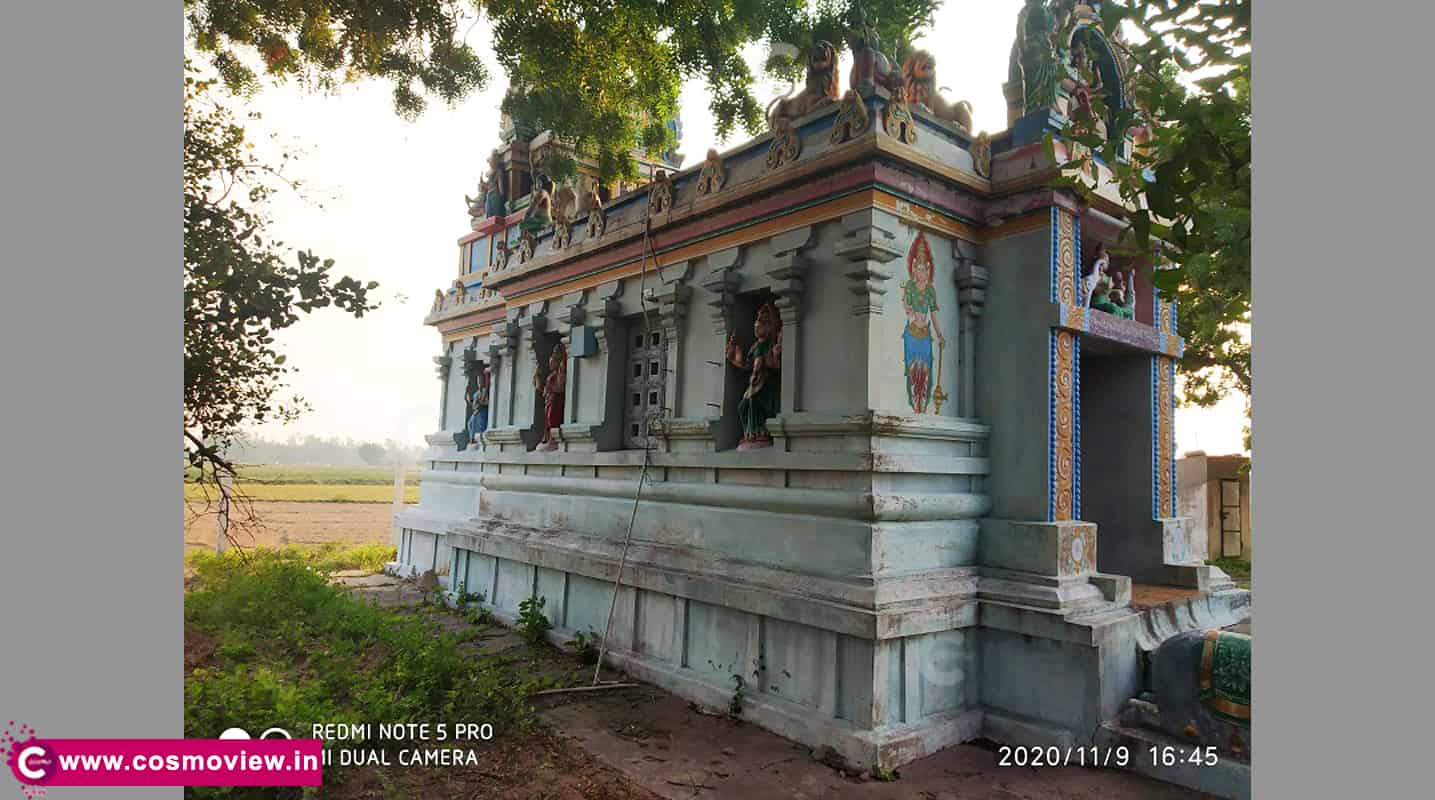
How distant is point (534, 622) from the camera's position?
910 cm

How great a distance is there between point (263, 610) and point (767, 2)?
7.90m

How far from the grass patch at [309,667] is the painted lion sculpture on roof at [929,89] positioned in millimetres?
6300

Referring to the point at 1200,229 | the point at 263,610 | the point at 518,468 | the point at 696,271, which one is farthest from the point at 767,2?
the point at 263,610

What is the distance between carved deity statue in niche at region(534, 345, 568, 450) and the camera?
10469 millimetres

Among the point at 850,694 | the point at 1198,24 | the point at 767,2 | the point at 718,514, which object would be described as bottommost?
the point at 850,694

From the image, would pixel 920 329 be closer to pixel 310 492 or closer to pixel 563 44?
pixel 563 44

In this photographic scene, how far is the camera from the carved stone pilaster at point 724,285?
7758 mm

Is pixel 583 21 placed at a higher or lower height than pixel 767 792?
higher

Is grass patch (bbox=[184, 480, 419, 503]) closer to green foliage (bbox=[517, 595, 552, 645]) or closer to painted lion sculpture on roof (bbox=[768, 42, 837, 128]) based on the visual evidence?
green foliage (bbox=[517, 595, 552, 645])

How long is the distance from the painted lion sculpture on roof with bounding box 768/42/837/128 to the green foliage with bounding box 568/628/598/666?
5352 mm

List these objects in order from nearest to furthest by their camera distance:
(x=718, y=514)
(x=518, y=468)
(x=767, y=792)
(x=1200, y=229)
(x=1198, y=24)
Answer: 1. (x=1198, y=24)
2. (x=1200, y=229)
3. (x=767, y=792)
4. (x=718, y=514)
5. (x=518, y=468)

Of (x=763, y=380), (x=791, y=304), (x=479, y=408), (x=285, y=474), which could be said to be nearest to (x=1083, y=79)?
(x=791, y=304)

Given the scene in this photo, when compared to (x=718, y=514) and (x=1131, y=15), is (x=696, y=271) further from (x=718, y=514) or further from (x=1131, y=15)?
(x=1131, y=15)

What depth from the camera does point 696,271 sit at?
8.34 meters
